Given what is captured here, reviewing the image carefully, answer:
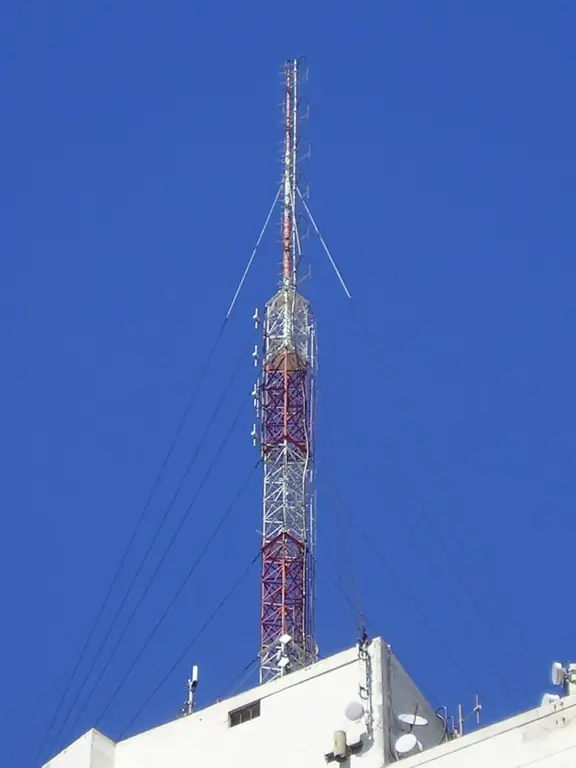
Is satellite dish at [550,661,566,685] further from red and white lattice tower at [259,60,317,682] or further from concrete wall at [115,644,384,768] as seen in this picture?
red and white lattice tower at [259,60,317,682]

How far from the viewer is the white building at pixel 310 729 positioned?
58.8 meters

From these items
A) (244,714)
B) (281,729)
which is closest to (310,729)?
(281,729)

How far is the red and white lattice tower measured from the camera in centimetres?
7300

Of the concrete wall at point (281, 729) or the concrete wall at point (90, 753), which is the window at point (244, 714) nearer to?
the concrete wall at point (281, 729)

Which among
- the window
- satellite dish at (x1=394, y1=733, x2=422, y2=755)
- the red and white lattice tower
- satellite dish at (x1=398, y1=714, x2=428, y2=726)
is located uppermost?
the red and white lattice tower

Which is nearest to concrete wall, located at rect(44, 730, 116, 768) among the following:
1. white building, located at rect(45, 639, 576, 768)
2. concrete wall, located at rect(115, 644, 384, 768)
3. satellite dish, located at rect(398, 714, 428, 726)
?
white building, located at rect(45, 639, 576, 768)

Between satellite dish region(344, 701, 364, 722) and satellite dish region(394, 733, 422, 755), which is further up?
satellite dish region(344, 701, 364, 722)

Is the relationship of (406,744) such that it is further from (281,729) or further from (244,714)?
(244,714)

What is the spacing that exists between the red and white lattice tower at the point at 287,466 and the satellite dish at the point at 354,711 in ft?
33.1

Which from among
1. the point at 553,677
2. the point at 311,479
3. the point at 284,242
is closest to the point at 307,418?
the point at 311,479

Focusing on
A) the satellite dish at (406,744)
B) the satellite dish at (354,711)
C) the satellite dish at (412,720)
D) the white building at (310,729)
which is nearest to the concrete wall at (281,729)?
the white building at (310,729)

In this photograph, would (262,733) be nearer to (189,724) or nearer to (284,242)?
(189,724)

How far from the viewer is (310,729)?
60.4 metres

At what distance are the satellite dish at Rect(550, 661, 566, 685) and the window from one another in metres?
9.88
